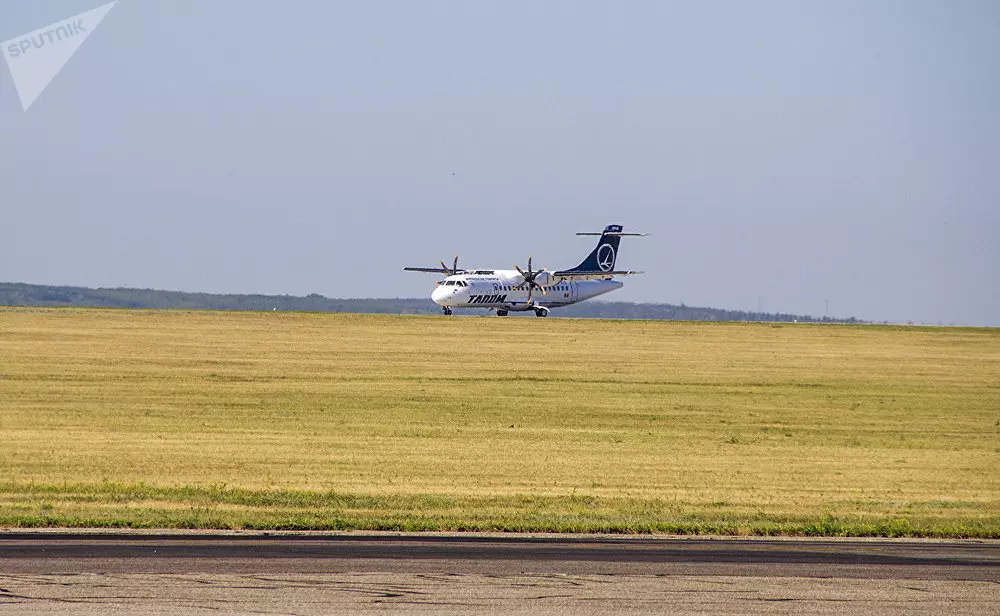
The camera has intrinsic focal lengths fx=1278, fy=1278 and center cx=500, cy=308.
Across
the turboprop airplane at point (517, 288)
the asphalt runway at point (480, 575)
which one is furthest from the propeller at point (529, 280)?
the asphalt runway at point (480, 575)

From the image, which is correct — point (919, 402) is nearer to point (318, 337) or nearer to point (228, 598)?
point (318, 337)

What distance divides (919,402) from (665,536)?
24.2 metres

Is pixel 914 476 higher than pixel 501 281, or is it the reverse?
pixel 501 281

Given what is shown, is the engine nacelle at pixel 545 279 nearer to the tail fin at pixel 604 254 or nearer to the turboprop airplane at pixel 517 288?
the turboprop airplane at pixel 517 288

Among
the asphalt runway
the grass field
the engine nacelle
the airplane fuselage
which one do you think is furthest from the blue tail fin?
the asphalt runway

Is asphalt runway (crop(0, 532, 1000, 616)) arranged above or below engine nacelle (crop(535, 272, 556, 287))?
below

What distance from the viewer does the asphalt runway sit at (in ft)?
39.8

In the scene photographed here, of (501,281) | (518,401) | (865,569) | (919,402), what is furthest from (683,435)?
(501,281)

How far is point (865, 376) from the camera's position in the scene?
44.4m

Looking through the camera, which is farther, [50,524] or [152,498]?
[152,498]

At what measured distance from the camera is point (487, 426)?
1246 inches

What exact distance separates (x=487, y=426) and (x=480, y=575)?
59.4ft

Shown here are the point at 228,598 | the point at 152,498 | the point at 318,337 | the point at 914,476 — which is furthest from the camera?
the point at 318,337

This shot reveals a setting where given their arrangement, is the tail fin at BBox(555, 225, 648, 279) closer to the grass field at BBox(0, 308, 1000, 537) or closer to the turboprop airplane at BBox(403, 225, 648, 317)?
the turboprop airplane at BBox(403, 225, 648, 317)
